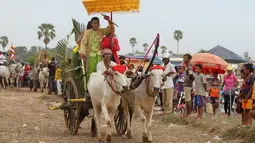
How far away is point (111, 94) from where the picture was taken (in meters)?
8.24

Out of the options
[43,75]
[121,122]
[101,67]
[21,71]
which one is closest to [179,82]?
[121,122]

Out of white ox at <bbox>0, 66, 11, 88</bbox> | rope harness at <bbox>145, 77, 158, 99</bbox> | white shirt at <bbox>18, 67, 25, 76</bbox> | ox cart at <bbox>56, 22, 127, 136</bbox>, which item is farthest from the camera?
white shirt at <bbox>18, 67, 25, 76</bbox>

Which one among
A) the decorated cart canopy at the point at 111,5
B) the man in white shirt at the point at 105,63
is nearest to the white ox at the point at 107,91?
the man in white shirt at the point at 105,63

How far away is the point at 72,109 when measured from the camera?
10055 mm

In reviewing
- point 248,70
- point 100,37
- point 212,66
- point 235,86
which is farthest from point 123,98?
point 212,66

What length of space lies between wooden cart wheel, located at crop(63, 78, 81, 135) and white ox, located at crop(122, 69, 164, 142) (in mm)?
1140

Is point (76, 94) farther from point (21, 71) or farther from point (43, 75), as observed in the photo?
point (21, 71)

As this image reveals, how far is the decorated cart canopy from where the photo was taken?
8672 millimetres

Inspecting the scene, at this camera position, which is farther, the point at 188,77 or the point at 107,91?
the point at 188,77

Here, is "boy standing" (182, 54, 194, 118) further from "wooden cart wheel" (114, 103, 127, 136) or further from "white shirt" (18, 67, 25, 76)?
"white shirt" (18, 67, 25, 76)

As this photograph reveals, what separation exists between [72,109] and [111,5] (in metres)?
2.73

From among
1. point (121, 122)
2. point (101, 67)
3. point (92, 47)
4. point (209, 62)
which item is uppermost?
point (92, 47)

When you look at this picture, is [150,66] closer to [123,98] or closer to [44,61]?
[123,98]

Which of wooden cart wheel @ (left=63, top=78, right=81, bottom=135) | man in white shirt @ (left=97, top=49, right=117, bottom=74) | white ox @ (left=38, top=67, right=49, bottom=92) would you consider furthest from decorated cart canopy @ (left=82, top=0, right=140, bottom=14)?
white ox @ (left=38, top=67, right=49, bottom=92)
